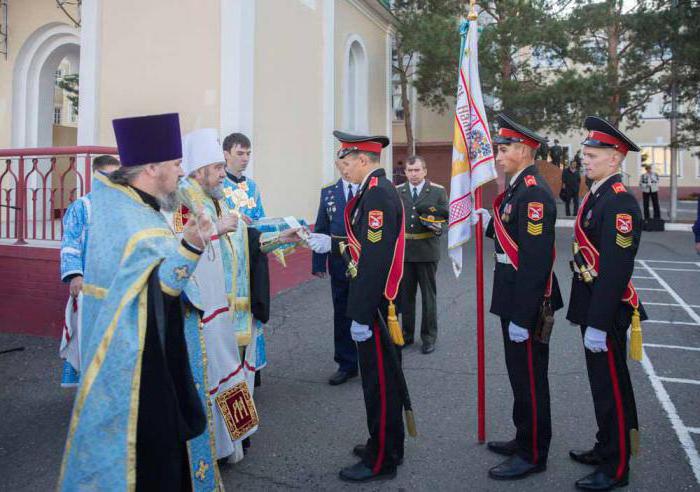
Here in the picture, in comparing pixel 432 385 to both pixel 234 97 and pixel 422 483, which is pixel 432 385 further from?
pixel 234 97

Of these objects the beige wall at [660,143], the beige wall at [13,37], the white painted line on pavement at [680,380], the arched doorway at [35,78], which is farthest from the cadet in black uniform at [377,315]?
the beige wall at [660,143]

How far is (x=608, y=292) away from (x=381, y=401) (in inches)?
55.0

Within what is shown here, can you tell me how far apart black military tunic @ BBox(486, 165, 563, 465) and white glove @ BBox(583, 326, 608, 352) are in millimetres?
290

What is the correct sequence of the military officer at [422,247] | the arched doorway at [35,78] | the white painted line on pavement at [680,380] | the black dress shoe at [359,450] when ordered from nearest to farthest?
the black dress shoe at [359,450], the white painted line on pavement at [680,380], the military officer at [422,247], the arched doorway at [35,78]

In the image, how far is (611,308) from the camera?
3.20m

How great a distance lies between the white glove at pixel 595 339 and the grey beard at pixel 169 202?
2270mm

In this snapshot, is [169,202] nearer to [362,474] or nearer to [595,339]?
[362,474]

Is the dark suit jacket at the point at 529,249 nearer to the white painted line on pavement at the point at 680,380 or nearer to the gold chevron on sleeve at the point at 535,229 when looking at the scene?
the gold chevron on sleeve at the point at 535,229

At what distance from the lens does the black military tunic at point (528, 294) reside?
334 cm

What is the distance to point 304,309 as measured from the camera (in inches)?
313

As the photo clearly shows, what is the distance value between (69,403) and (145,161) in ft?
10.7

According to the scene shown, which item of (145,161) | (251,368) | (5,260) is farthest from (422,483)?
(5,260)

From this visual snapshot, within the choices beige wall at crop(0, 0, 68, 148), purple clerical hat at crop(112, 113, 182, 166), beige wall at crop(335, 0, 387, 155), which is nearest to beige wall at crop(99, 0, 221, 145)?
beige wall at crop(0, 0, 68, 148)

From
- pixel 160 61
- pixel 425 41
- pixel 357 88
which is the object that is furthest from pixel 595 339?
pixel 425 41
